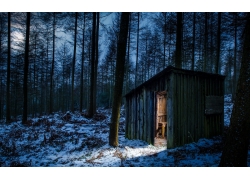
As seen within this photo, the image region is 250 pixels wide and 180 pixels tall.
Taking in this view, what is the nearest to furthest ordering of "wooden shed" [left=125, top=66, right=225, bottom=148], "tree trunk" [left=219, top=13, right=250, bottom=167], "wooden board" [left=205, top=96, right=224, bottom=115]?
1. "tree trunk" [left=219, top=13, right=250, bottom=167]
2. "wooden shed" [left=125, top=66, right=225, bottom=148]
3. "wooden board" [left=205, top=96, right=224, bottom=115]

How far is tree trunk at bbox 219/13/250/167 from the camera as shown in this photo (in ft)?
11.7

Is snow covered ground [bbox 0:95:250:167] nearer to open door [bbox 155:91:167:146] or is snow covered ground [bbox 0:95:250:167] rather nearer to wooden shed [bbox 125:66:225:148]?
wooden shed [bbox 125:66:225:148]

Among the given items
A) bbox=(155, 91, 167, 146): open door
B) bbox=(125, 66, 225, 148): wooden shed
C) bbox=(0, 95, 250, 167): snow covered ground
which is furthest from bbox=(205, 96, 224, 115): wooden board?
bbox=(155, 91, 167, 146): open door

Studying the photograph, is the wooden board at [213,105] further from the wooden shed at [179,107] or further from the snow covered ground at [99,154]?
the snow covered ground at [99,154]

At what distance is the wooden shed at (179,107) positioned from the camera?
21.1 feet

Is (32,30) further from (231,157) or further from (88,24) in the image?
(231,157)

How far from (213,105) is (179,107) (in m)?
2.35

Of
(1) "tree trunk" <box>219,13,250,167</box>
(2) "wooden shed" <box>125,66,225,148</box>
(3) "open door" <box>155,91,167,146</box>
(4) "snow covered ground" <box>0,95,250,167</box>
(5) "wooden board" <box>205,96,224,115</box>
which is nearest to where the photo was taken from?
(1) "tree trunk" <box>219,13,250,167</box>

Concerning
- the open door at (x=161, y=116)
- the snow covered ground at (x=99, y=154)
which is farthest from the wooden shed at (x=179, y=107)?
the open door at (x=161, y=116)

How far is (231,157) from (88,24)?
16093 mm

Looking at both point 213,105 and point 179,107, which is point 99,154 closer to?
point 179,107

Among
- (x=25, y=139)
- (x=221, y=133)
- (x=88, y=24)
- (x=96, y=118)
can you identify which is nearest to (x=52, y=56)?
(x=88, y=24)

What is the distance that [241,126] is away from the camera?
3.57 m

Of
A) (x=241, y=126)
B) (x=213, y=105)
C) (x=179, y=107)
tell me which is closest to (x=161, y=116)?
(x=213, y=105)
